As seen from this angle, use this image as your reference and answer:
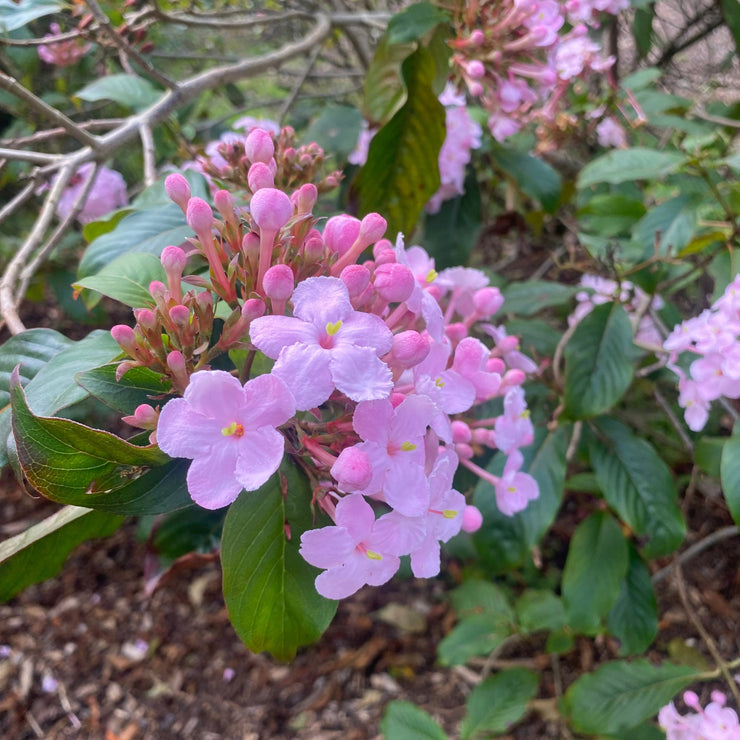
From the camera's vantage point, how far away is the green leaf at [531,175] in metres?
1.61

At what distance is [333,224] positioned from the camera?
27.7 inches

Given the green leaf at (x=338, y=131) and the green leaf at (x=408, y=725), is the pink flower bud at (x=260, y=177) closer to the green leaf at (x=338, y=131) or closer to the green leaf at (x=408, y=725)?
the green leaf at (x=338, y=131)

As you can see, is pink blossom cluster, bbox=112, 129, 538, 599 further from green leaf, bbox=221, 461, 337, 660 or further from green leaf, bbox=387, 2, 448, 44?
green leaf, bbox=387, 2, 448, 44

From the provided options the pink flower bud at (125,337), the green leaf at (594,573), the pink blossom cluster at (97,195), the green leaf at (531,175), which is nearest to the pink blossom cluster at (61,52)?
the pink blossom cluster at (97,195)

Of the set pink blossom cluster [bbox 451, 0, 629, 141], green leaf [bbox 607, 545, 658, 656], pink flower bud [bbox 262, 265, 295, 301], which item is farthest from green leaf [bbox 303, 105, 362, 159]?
green leaf [bbox 607, 545, 658, 656]

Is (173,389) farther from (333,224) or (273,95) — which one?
(273,95)

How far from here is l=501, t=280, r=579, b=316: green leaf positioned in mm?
1440

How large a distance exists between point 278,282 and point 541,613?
140 cm

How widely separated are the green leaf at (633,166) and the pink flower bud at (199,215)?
1.06m

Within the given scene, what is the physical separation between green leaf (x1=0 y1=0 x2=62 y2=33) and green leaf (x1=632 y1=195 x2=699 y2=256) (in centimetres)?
136

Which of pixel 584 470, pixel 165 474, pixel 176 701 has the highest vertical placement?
pixel 165 474

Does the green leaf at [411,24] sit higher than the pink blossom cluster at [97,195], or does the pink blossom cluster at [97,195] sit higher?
the green leaf at [411,24]

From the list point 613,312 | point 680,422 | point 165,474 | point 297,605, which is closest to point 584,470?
point 680,422

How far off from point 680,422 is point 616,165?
0.69m
